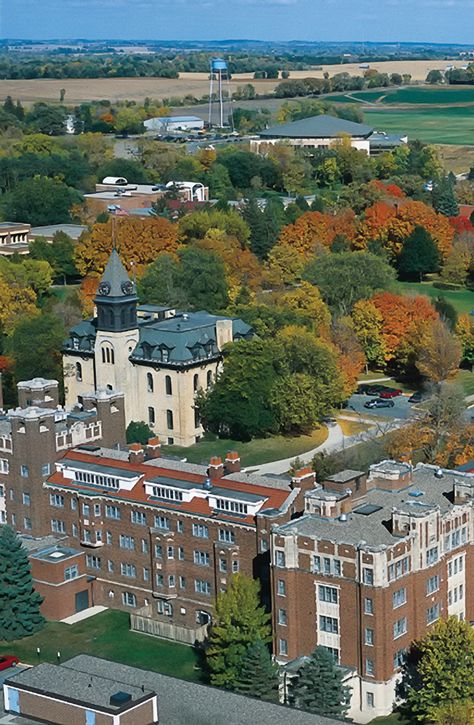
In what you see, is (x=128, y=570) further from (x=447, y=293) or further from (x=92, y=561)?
(x=447, y=293)

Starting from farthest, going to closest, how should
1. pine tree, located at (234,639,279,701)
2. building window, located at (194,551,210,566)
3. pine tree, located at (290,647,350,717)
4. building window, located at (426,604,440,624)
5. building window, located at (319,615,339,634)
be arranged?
building window, located at (194,551,210,566), building window, located at (426,604,440,624), building window, located at (319,615,339,634), pine tree, located at (234,639,279,701), pine tree, located at (290,647,350,717)

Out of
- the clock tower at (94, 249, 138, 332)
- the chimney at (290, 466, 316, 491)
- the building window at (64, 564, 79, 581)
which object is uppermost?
the clock tower at (94, 249, 138, 332)

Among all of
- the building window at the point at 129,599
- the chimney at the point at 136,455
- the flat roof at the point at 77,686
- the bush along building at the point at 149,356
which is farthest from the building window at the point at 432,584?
the bush along building at the point at 149,356

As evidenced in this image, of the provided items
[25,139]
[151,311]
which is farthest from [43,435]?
[25,139]

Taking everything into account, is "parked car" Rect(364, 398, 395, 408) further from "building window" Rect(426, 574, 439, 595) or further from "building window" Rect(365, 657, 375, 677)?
"building window" Rect(365, 657, 375, 677)

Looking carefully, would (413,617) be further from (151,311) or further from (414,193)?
(414,193)

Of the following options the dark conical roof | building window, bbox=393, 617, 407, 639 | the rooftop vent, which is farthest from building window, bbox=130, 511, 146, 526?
the dark conical roof

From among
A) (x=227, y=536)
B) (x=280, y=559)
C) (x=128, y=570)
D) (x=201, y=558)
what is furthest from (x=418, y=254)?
(x=280, y=559)
